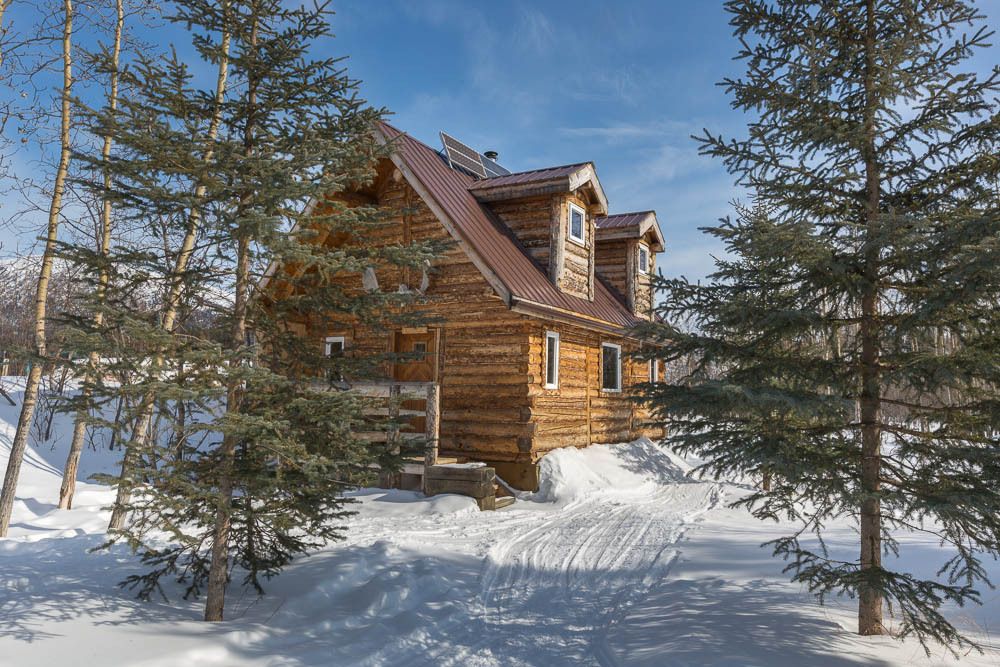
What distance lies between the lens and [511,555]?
26.2 feet

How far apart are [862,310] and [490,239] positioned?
935 centimetres

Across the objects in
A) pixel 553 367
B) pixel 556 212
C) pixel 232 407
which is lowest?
pixel 232 407

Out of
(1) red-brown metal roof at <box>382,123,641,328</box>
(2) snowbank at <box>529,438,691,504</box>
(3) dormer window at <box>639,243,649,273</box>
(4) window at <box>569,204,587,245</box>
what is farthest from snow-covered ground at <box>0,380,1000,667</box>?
(3) dormer window at <box>639,243,649,273</box>

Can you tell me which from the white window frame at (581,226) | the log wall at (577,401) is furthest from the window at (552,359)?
the white window frame at (581,226)

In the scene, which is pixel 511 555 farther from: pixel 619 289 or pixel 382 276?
pixel 619 289

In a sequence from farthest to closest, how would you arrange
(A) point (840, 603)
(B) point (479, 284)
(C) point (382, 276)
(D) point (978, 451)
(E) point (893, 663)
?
(C) point (382, 276)
(B) point (479, 284)
(A) point (840, 603)
(E) point (893, 663)
(D) point (978, 451)

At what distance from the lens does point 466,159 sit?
1805cm

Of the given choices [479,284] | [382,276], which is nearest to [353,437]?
[479,284]

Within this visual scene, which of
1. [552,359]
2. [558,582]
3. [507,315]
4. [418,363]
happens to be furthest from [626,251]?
[558,582]

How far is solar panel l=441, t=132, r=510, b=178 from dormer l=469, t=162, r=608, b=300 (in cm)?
163

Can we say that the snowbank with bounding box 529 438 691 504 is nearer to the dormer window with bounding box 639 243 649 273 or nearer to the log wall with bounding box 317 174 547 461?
the log wall with bounding box 317 174 547 461

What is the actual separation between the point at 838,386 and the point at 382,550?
5305 millimetres

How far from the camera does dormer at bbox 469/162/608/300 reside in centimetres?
1497

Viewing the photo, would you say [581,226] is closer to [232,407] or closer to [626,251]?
[626,251]
